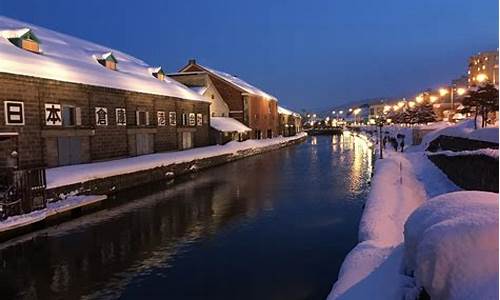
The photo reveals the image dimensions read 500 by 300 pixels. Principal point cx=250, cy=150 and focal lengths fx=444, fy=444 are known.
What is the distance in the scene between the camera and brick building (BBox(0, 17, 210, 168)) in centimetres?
2123

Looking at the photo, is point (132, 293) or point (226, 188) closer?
point (132, 293)

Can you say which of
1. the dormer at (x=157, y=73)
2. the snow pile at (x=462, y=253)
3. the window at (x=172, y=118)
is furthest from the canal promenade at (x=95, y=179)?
the snow pile at (x=462, y=253)

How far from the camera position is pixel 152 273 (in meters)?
11.3

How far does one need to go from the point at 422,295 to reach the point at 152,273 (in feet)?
24.6

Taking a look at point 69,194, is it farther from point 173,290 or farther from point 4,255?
point 173,290

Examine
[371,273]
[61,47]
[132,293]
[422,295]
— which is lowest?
[132,293]

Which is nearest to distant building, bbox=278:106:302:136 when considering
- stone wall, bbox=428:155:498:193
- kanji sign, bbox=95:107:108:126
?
kanji sign, bbox=95:107:108:126

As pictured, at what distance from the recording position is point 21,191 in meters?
15.8

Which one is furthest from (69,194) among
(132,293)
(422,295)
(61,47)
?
(422,295)

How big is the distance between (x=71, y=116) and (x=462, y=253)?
960 inches

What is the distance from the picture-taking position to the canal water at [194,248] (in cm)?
1035

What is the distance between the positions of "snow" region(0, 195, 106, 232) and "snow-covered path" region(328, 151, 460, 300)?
35.7 ft

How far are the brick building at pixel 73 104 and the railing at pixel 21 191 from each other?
0.93 m

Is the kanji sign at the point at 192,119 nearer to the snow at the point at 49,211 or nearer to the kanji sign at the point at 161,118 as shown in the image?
the kanji sign at the point at 161,118
